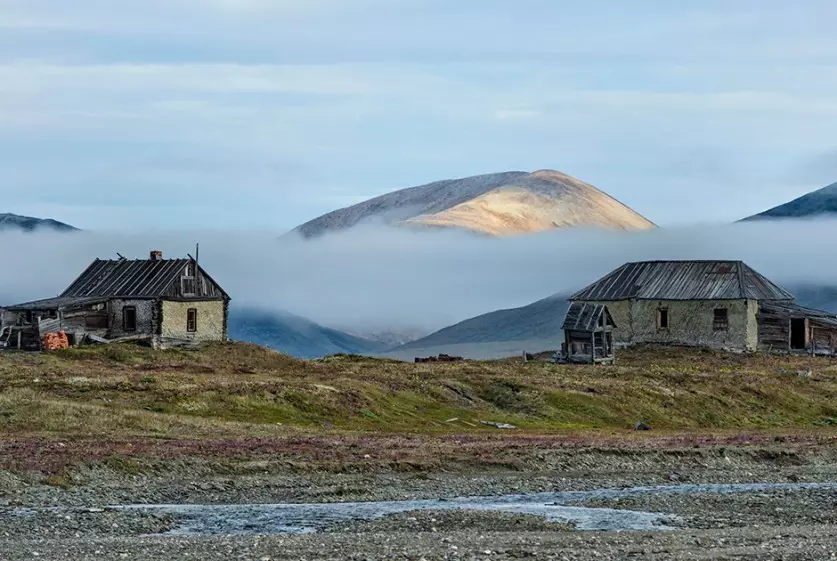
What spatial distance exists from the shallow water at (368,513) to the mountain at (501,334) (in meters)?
119

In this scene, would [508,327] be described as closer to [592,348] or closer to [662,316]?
[662,316]

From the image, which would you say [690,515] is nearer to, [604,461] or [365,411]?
[604,461]

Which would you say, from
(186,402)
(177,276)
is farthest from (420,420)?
(177,276)

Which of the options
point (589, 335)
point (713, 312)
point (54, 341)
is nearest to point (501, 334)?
point (713, 312)

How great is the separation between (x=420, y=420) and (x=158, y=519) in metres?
26.0

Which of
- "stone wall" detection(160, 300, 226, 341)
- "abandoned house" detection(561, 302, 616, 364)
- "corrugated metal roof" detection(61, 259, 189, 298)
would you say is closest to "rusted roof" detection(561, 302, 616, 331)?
"abandoned house" detection(561, 302, 616, 364)

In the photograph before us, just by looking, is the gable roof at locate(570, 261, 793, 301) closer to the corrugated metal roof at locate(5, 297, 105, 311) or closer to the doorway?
the doorway

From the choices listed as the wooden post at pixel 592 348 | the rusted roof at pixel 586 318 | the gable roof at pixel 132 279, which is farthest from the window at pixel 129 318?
the wooden post at pixel 592 348

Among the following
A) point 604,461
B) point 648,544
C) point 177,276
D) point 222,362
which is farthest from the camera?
point 177,276

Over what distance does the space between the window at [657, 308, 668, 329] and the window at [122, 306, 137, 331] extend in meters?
37.7

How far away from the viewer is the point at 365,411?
58.3 m

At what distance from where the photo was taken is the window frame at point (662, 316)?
100438 mm

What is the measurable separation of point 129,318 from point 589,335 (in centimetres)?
2885

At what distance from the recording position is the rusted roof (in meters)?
87.0
